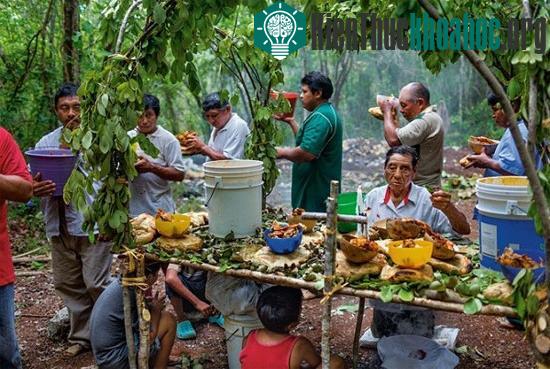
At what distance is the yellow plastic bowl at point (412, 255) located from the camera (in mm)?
2736

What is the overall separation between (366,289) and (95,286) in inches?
86.8

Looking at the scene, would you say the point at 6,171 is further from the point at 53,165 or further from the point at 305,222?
the point at 305,222

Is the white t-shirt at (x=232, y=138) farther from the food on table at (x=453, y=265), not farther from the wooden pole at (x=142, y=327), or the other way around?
the food on table at (x=453, y=265)

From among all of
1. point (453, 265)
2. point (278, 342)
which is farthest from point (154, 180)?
point (453, 265)

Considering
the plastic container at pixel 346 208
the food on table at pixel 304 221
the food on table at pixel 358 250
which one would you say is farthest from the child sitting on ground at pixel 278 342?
the plastic container at pixel 346 208

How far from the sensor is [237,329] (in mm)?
3590

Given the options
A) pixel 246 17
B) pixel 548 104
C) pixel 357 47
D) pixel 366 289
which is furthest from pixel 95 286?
pixel 246 17

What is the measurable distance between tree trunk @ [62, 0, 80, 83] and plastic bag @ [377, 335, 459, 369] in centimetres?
480

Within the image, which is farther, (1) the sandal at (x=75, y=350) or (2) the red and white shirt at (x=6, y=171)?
(1) the sandal at (x=75, y=350)

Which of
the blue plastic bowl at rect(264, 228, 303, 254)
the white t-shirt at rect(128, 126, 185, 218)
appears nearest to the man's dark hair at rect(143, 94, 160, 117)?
the white t-shirt at rect(128, 126, 185, 218)

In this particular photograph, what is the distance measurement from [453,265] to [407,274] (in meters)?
0.30

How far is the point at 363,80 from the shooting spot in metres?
15.9

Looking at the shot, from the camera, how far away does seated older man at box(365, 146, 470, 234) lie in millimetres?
3508

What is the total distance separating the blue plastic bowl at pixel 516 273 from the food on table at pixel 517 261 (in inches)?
0.6
